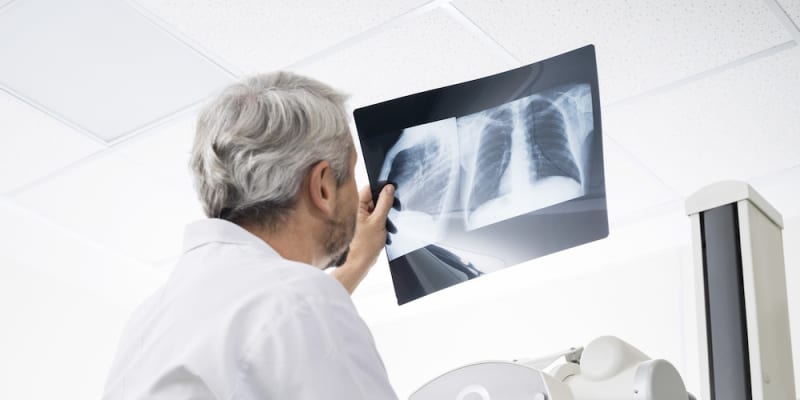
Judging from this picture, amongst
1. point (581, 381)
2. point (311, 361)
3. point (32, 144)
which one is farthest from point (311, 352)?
point (32, 144)

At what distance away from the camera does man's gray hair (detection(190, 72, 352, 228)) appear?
106 centimetres

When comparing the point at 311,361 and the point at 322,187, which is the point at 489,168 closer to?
the point at 322,187

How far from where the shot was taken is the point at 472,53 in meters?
2.27

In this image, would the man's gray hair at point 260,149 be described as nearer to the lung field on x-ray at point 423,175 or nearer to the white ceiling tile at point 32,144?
the lung field on x-ray at point 423,175

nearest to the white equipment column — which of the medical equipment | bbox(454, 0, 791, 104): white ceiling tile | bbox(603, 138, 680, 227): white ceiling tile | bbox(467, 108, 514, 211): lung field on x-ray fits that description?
the medical equipment

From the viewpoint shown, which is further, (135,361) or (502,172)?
(502,172)

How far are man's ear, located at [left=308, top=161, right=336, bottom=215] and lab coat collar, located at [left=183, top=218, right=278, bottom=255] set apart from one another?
0.11 metres

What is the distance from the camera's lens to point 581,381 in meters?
1.28

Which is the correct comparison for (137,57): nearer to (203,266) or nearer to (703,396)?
(203,266)

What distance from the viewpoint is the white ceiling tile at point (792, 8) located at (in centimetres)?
208

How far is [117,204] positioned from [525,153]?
2124 mm

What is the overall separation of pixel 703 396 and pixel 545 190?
0.38 m

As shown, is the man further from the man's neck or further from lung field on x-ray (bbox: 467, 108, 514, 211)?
lung field on x-ray (bbox: 467, 108, 514, 211)

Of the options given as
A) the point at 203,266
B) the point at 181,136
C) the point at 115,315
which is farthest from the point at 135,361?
the point at 115,315
